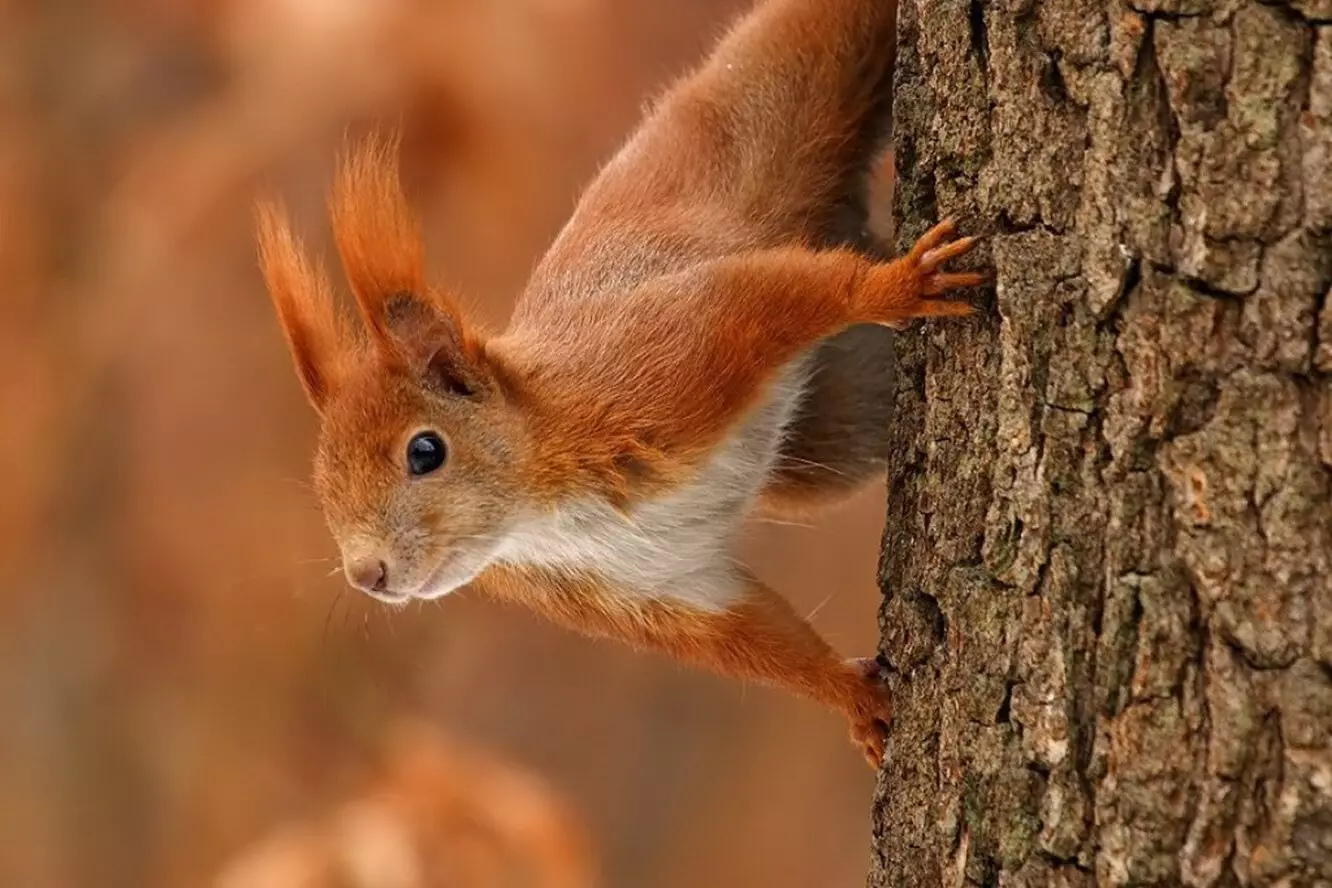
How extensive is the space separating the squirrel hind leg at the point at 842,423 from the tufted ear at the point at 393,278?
1.39 ft

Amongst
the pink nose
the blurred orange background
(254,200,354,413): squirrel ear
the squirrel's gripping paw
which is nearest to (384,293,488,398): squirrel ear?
(254,200,354,413): squirrel ear

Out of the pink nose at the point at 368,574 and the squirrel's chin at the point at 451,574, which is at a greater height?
the pink nose at the point at 368,574

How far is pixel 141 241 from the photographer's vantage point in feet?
13.1

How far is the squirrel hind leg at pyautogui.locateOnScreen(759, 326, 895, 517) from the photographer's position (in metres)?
2.03

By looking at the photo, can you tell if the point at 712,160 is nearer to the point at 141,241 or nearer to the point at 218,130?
the point at 218,130

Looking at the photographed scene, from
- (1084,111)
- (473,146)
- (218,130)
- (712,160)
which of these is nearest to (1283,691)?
(1084,111)

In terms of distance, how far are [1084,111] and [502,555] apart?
2.81ft

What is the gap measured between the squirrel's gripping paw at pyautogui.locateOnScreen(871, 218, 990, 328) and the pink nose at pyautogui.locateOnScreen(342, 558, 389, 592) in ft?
1.92


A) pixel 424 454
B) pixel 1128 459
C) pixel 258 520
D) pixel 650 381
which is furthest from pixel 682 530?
pixel 258 520

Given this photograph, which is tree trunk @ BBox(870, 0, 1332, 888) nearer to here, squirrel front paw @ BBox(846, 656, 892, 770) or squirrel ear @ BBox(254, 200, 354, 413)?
squirrel front paw @ BBox(846, 656, 892, 770)

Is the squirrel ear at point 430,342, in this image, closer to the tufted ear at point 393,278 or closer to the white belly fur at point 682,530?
the tufted ear at point 393,278

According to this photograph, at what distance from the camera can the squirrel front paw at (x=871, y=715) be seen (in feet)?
5.74

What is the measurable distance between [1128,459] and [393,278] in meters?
0.85

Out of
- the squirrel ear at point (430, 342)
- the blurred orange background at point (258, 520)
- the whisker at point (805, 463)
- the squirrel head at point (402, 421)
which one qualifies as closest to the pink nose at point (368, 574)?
the squirrel head at point (402, 421)
